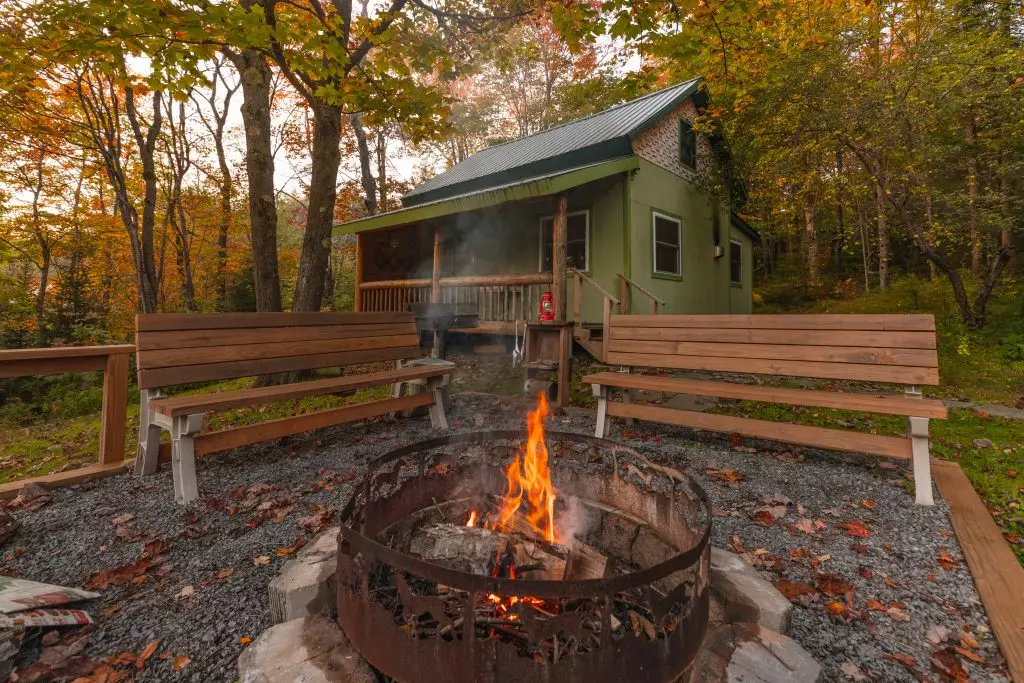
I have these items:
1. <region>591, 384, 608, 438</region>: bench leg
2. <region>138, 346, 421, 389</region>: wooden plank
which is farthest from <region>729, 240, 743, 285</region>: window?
<region>138, 346, 421, 389</region>: wooden plank

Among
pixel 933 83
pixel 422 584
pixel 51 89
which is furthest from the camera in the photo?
pixel 51 89

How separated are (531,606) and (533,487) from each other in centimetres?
81

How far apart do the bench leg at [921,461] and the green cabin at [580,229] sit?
3.87 meters

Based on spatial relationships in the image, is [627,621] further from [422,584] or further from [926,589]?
[926,589]

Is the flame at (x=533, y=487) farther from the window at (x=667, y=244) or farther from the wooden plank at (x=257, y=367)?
the window at (x=667, y=244)

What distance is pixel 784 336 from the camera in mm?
3996

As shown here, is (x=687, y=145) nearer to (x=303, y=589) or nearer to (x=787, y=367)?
(x=787, y=367)

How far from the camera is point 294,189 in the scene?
19406 millimetres

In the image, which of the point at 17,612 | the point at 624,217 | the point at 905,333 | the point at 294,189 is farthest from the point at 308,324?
the point at 294,189

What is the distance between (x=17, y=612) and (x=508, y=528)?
2.04 m

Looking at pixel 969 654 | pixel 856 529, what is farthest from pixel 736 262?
pixel 969 654

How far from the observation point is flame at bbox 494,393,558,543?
2342mm

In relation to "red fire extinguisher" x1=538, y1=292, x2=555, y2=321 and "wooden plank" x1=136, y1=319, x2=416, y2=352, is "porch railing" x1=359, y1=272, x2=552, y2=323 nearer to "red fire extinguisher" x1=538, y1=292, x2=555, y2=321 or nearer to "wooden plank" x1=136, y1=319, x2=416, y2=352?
"red fire extinguisher" x1=538, y1=292, x2=555, y2=321

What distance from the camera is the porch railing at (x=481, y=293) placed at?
7996 millimetres
